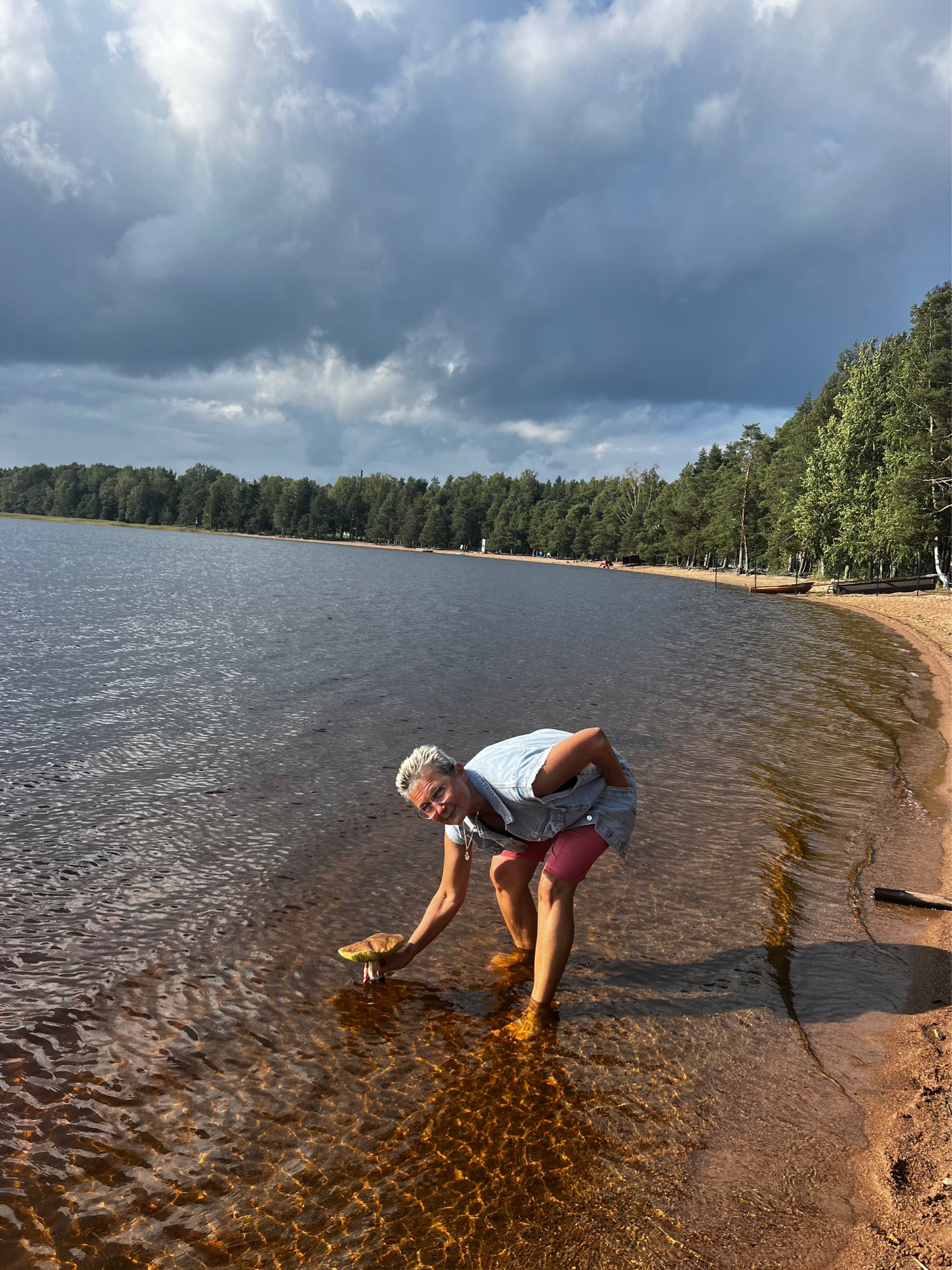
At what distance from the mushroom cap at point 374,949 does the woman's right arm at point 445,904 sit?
8cm

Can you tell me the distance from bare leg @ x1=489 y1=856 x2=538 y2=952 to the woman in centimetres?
2

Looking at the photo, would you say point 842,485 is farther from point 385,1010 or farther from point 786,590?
point 385,1010

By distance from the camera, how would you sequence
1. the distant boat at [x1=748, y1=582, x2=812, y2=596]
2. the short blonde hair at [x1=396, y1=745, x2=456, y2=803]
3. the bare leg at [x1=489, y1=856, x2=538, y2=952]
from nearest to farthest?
the short blonde hair at [x1=396, y1=745, x2=456, y2=803] < the bare leg at [x1=489, y1=856, x2=538, y2=952] < the distant boat at [x1=748, y1=582, x2=812, y2=596]

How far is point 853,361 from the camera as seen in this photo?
3792 inches

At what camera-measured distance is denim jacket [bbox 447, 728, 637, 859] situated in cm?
480

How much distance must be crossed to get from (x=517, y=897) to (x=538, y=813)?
1.55 metres

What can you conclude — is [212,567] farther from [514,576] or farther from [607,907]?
[607,907]

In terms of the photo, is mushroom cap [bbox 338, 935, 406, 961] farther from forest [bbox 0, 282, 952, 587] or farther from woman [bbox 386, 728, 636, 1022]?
forest [bbox 0, 282, 952, 587]

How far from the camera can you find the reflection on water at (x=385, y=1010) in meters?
3.97

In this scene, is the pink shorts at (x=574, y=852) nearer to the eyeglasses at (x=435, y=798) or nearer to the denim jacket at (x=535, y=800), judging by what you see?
the denim jacket at (x=535, y=800)

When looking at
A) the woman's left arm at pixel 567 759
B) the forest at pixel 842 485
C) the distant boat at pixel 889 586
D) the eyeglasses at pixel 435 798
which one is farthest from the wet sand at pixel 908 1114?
the distant boat at pixel 889 586

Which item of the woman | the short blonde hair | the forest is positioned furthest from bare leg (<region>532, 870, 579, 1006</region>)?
the forest

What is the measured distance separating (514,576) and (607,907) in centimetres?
9082

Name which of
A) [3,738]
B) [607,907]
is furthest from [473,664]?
[607,907]
